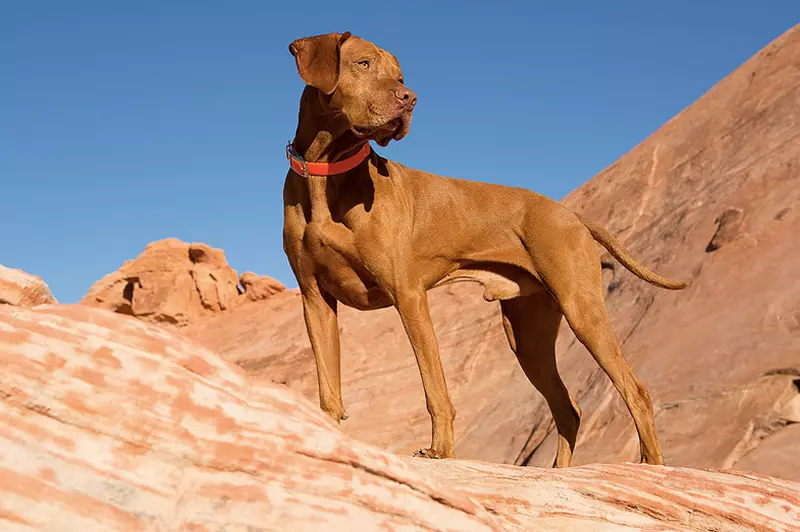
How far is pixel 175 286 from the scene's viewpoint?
1030 inches

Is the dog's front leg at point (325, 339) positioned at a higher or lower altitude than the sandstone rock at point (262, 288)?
lower

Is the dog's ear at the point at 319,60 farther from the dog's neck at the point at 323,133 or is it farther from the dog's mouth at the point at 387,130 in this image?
the dog's mouth at the point at 387,130

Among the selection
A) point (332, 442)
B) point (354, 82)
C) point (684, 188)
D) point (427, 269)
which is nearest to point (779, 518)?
point (427, 269)

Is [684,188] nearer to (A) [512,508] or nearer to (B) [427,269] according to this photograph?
(B) [427,269]

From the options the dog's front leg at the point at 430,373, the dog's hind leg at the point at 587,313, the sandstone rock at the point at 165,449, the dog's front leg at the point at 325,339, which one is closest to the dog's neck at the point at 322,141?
the dog's front leg at the point at 325,339

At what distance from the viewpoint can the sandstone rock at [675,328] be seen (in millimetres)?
8148

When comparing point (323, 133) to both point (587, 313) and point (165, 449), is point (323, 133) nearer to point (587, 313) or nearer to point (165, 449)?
point (587, 313)

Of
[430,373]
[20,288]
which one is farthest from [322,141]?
[20,288]

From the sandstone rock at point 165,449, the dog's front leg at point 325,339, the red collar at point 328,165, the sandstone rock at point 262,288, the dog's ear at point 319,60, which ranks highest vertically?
the sandstone rock at point 262,288

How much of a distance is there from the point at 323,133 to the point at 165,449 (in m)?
2.83

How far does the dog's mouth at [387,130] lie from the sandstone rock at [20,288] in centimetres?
196

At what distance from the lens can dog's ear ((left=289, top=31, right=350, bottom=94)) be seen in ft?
15.6

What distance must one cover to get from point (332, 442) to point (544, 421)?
29.6 feet

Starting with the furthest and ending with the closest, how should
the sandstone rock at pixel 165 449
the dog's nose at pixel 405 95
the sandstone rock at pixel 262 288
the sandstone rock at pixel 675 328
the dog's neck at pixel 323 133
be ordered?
the sandstone rock at pixel 262 288, the sandstone rock at pixel 675 328, the dog's neck at pixel 323 133, the dog's nose at pixel 405 95, the sandstone rock at pixel 165 449
